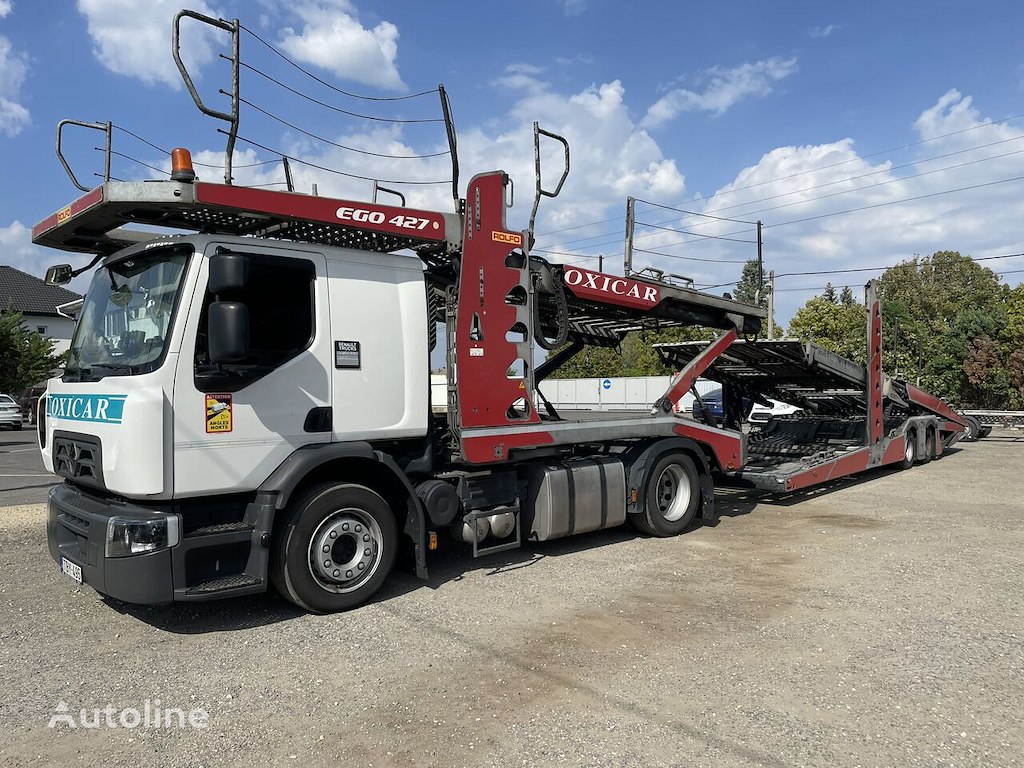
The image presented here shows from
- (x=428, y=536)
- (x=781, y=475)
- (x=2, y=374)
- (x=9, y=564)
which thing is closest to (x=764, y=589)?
(x=428, y=536)

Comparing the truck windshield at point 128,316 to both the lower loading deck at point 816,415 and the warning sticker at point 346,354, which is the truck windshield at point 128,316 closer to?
the warning sticker at point 346,354

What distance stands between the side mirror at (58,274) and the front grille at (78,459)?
133 cm

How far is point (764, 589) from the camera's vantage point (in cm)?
607

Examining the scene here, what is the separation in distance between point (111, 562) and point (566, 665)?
289 cm

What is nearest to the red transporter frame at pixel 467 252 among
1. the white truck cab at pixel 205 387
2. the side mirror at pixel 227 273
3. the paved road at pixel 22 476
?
the white truck cab at pixel 205 387

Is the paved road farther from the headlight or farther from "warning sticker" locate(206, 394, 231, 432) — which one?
"warning sticker" locate(206, 394, 231, 432)

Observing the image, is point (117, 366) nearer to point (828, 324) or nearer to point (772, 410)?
point (772, 410)

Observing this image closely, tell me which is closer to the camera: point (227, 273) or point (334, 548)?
point (227, 273)

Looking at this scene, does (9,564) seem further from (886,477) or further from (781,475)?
(886,477)

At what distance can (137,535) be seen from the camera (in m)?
4.59

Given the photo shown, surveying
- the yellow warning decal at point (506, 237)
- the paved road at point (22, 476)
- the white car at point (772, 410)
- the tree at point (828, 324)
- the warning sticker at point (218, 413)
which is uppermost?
the tree at point (828, 324)

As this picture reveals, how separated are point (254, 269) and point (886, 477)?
11.3m

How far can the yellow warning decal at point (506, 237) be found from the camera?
6586 millimetres

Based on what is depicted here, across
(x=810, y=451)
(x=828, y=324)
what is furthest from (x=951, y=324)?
(x=810, y=451)
